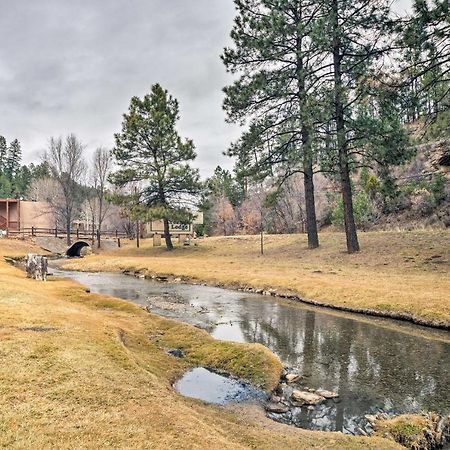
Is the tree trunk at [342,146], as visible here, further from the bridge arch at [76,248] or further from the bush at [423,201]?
the bridge arch at [76,248]

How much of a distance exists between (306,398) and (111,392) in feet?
11.9

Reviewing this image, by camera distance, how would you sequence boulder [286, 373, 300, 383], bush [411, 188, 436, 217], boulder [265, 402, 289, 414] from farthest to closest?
bush [411, 188, 436, 217] < boulder [286, 373, 300, 383] < boulder [265, 402, 289, 414]

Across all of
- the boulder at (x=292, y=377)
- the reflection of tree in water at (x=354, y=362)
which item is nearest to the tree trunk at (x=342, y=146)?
the reflection of tree in water at (x=354, y=362)

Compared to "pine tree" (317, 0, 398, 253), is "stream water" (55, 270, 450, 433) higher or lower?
lower

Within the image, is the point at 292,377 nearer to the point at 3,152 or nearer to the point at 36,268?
the point at 36,268

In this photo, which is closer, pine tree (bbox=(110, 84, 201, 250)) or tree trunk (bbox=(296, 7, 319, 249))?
tree trunk (bbox=(296, 7, 319, 249))

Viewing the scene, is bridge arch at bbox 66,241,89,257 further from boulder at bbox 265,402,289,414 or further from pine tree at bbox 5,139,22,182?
pine tree at bbox 5,139,22,182

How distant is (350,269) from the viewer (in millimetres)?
20547

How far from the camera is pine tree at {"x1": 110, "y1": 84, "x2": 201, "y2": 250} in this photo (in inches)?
1474

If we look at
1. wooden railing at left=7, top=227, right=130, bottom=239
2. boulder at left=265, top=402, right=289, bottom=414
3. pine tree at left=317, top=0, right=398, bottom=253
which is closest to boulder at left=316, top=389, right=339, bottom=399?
boulder at left=265, top=402, right=289, bottom=414

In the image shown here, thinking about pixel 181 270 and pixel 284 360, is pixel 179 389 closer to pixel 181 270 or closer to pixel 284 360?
pixel 284 360

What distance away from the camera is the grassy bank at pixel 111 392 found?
4.38 meters

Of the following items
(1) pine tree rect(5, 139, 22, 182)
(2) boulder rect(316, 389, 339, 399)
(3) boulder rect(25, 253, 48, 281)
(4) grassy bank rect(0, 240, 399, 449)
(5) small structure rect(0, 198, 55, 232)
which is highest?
(1) pine tree rect(5, 139, 22, 182)

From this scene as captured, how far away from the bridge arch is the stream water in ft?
91.3
